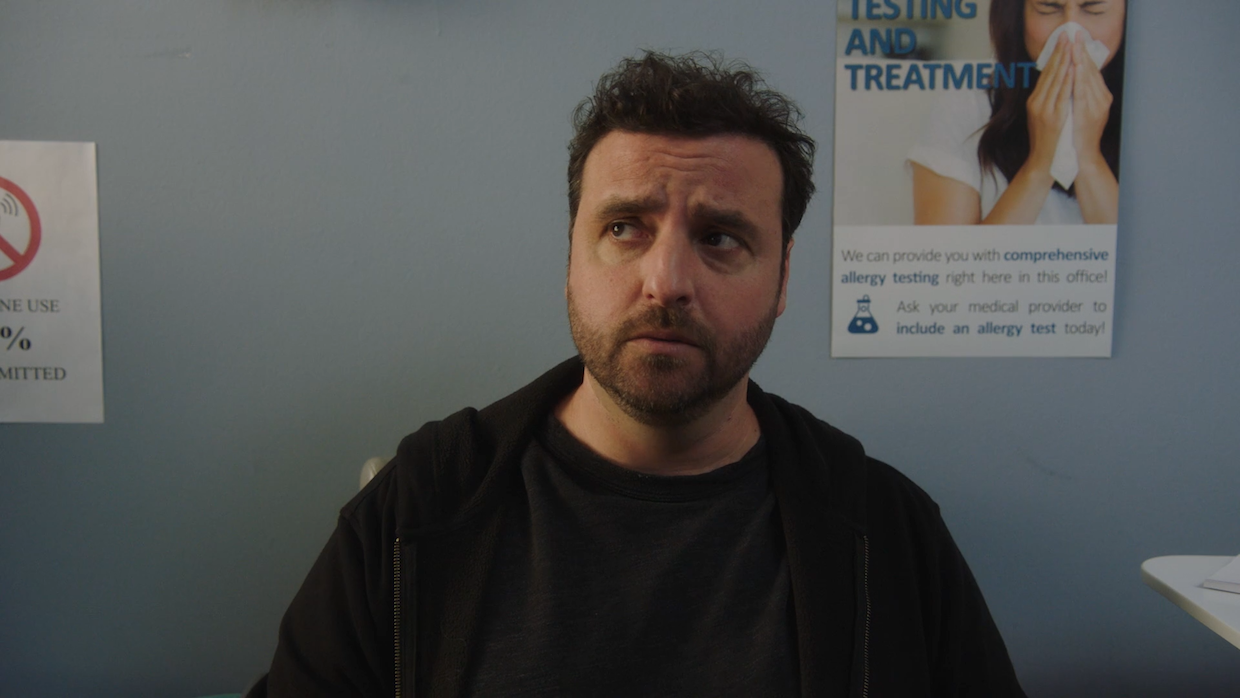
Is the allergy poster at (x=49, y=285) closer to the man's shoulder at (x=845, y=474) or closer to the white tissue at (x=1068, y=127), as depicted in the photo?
the man's shoulder at (x=845, y=474)

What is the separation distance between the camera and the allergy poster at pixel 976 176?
1.13 meters

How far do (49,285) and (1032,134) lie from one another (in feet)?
5.40

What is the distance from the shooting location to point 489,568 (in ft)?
2.61

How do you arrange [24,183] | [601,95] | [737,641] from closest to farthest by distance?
1. [737,641]
2. [601,95]
3. [24,183]

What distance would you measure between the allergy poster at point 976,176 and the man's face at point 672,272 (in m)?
0.39

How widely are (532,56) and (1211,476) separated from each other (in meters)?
1.37

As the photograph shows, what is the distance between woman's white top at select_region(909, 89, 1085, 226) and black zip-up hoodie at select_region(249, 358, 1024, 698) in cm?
53

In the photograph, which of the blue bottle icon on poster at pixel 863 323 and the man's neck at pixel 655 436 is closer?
the man's neck at pixel 655 436

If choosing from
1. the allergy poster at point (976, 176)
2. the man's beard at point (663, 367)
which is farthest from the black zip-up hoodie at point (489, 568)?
the allergy poster at point (976, 176)

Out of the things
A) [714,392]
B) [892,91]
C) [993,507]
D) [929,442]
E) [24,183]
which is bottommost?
[993,507]

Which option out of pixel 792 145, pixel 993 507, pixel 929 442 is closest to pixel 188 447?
pixel 792 145

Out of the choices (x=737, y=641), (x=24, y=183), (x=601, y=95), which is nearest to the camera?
(x=737, y=641)

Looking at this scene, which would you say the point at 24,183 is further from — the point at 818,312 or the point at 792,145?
the point at 818,312

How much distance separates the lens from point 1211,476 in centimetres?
120
